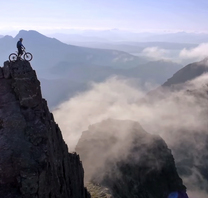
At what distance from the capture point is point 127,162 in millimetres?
95125

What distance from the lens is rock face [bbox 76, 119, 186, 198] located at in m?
85.0

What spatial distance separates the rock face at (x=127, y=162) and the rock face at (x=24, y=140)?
51425 millimetres

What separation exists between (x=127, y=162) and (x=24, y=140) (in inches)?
2816

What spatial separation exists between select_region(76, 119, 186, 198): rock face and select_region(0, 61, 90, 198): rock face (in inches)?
2025

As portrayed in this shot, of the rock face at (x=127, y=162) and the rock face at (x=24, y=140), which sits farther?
the rock face at (x=127, y=162)

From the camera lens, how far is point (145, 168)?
325 ft

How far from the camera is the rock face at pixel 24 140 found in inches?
1078

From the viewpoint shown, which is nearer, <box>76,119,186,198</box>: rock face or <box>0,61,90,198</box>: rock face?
<box>0,61,90,198</box>: rock face

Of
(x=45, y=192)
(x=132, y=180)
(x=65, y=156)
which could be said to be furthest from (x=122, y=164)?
(x=45, y=192)

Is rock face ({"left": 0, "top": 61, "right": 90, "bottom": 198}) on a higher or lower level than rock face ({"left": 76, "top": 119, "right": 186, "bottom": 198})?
higher

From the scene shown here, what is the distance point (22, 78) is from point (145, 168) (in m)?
79.2

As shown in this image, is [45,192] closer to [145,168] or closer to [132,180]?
[132,180]

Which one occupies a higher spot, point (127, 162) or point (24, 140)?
point (24, 140)

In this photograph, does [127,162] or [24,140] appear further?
[127,162]
